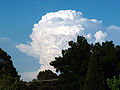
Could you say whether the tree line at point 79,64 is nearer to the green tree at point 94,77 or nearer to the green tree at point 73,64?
the green tree at point 73,64

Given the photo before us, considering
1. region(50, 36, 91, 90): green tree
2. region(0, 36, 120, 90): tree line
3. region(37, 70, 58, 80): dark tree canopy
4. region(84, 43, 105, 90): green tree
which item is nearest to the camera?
region(84, 43, 105, 90): green tree

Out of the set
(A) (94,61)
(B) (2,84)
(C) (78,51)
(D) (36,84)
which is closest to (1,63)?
(D) (36,84)

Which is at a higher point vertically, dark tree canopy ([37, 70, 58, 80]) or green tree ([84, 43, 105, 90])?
dark tree canopy ([37, 70, 58, 80])

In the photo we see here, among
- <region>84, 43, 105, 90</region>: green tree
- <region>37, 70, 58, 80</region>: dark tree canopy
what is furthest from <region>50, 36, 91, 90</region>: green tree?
<region>37, 70, 58, 80</region>: dark tree canopy

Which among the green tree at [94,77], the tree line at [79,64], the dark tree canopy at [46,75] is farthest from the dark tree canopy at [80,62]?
the dark tree canopy at [46,75]

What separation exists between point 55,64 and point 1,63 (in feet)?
39.3

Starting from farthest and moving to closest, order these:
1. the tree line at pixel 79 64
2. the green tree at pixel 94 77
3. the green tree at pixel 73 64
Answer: the green tree at pixel 73 64, the tree line at pixel 79 64, the green tree at pixel 94 77

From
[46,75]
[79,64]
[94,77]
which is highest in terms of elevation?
[46,75]

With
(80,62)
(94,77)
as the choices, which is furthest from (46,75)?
(94,77)

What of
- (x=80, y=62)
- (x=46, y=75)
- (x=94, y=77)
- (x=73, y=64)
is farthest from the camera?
(x=46, y=75)

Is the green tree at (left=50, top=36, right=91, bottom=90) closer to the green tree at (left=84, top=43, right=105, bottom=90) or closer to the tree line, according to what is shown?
the tree line

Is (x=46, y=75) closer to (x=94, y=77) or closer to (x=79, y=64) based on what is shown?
(x=79, y=64)

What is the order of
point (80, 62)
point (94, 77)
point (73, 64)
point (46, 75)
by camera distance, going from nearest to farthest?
1. point (94, 77)
2. point (73, 64)
3. point (80, 62)
4. point (46, 75)

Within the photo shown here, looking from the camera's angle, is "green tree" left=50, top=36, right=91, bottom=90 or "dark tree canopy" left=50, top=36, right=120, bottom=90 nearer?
"dark tree canopy" left=50, top=36, right=120, bottom=90
